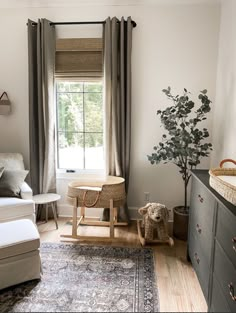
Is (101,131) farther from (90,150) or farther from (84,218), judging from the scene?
(84,218)

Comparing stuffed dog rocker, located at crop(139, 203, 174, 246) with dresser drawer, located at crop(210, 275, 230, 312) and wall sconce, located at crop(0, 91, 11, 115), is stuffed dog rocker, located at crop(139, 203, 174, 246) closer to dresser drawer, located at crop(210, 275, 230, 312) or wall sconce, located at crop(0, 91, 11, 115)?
dresser drawer, located at crop(210, 275, 230, 312)

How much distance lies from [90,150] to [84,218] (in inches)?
34.4

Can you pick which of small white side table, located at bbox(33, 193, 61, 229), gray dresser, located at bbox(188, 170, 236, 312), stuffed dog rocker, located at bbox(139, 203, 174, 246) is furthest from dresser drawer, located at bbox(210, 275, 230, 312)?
small white side table, located at bbox(33, 193, 61, 229)

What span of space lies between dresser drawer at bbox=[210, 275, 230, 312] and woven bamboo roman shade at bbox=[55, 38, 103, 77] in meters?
2.46

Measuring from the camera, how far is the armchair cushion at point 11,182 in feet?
8.86

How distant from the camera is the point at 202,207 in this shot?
6.26 ft

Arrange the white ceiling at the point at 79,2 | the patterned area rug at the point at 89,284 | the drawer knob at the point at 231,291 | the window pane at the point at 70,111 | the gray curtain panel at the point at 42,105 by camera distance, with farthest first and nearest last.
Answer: the window pane at the point at 70,111 → the gray curtain panel at the point at 42,105 → the white ceiling at the point at 79,2 → the patterned area rug at the point at 89,284 → the drawer knob at the point at 231,291

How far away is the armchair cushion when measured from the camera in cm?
270

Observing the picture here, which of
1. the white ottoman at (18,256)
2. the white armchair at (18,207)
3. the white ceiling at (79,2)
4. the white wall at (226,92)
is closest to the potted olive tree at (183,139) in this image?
the white wall at (226,92)

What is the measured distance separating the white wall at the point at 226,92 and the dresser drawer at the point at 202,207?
565mm

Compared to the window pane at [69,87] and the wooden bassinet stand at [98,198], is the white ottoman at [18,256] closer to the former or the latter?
the wooden bassinet stand at [98,198]

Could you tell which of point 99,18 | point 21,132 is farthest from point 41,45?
point 21,132

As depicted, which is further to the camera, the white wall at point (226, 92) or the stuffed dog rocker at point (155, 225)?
the stuffed dog rocker at point (155, 225)

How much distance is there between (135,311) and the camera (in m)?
1.75
